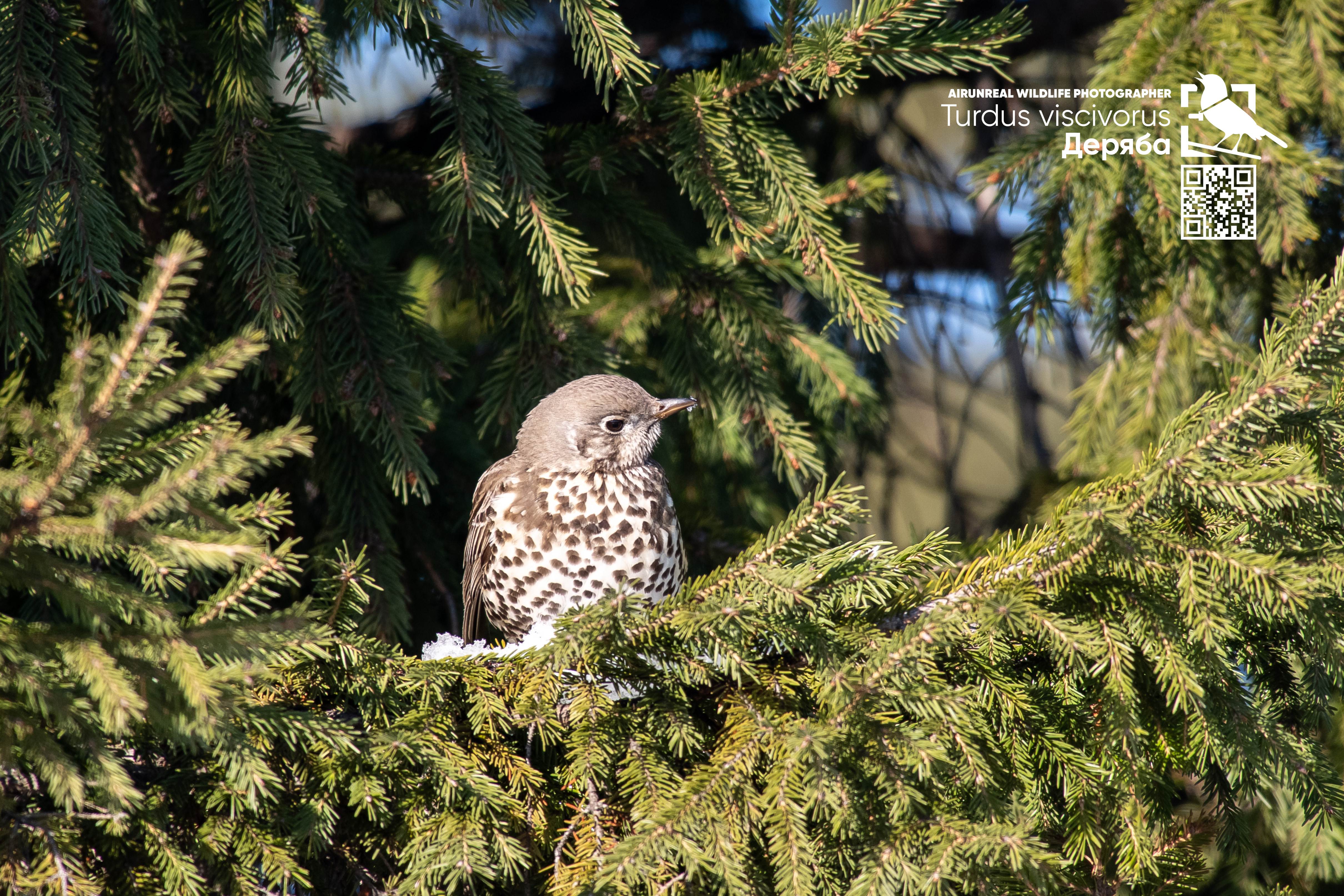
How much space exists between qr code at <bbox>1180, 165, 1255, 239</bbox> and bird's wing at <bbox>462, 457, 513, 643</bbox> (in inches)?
80.6

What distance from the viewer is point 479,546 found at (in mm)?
2734

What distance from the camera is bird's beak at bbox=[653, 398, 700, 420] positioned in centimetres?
271

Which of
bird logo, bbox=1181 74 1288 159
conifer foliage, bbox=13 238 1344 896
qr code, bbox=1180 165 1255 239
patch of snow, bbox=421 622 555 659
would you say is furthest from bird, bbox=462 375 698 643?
bird logo, bbox=1181 74 1288 159

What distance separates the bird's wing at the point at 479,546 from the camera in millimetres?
2688

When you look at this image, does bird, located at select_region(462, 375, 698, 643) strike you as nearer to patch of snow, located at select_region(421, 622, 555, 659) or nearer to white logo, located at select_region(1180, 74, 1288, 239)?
patch of snow, located at select_region(421, 622, 555, 659)

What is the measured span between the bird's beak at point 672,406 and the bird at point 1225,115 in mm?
1587

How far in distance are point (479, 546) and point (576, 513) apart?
368mm

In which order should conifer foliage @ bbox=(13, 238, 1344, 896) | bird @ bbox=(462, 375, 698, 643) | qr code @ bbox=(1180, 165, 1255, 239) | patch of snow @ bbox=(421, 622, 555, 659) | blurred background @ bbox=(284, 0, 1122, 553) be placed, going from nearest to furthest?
Result: 1. conifer foliage @ bbox=(13, 238, 1344, 896)
2. patch of snow @ bbox=(421, 622, 555, 659)
3. bird @ bbox=(462, 375, 698, 643)
4. qr code @ bbox=(1180, 165, 1255, 239)
5. blurred background @ bbox=(284, 0, 1122, 553)

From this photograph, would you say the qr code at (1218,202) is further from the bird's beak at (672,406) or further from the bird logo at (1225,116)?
the bird's beak at (672,406)

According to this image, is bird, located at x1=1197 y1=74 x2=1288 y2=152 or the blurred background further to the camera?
the blurred background

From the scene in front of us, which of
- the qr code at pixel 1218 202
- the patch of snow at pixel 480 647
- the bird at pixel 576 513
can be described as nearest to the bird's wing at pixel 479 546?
the bird at pixel 576 513

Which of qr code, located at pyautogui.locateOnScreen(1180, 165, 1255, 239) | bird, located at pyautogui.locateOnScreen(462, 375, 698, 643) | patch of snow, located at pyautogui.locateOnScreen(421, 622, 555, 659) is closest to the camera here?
patch of snow, located at pyautogui.locateOnScreen(421, 622, 555, 659)

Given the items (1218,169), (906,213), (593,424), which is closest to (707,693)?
(593,424)

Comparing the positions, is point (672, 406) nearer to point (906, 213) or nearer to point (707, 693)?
point (707, 693)
